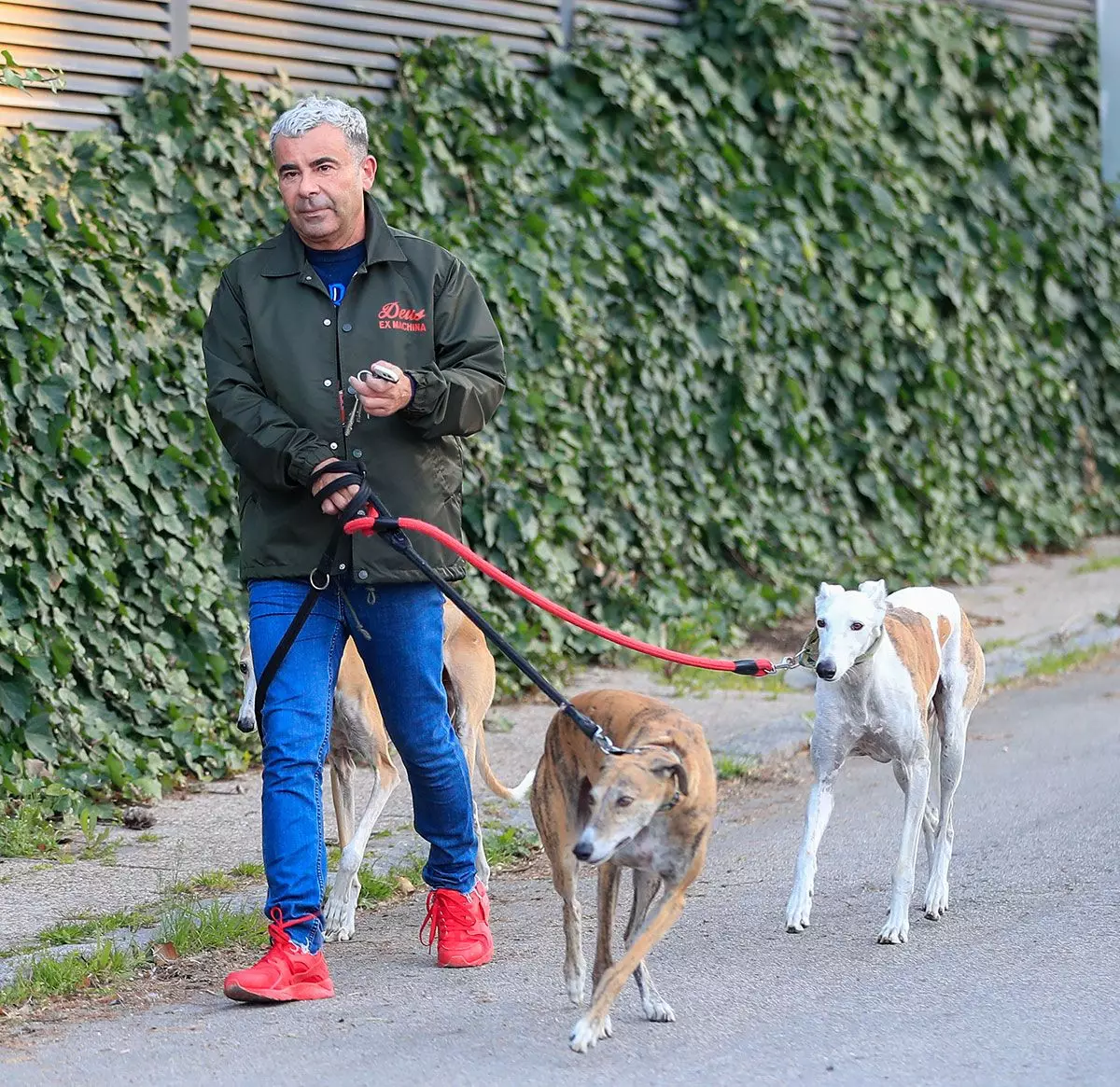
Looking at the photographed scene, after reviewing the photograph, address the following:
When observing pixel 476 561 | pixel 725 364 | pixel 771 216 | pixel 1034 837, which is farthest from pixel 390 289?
pixel 771 216

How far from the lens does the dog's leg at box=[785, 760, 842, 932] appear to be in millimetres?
5238

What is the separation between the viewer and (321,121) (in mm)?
4746

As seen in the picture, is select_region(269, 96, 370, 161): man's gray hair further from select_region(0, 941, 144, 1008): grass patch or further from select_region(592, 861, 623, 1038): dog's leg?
select_region(0, 941, 144, 1008): grass patch

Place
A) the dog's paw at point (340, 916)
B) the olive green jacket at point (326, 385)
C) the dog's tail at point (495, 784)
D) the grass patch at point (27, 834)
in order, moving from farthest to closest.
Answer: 1. the dog's tail at point (495, 784)
2. the grass patch at point (27, 834)
3. the dog's paw at point (340, 916)
4. the olive green jacket at point (326, 385)

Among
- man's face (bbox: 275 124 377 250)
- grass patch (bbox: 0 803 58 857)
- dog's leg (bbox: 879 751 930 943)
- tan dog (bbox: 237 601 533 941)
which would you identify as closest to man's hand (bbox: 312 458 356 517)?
man's face (bbox: 275 124 377 250)

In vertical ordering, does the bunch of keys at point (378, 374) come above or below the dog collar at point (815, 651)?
above

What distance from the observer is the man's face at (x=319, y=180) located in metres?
4.73

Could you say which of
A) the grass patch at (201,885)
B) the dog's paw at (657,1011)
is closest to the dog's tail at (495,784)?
the grass patch at (201,885)

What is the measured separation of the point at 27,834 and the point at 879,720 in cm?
306

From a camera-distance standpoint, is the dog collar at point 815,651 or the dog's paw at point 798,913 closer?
the dog's paw at point 798,913

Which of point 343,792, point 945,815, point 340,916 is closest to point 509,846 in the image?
point 343,792

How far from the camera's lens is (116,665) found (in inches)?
278

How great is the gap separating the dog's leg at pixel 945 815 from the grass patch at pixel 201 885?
2.34 m

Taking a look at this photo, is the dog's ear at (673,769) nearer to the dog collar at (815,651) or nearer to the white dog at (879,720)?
the white dog at (879,720)
